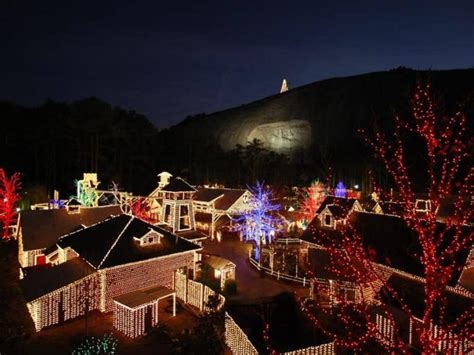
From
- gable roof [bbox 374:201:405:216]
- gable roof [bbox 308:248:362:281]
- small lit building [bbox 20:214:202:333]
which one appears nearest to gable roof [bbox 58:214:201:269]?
small lit building [bbox 20:214:202:333]

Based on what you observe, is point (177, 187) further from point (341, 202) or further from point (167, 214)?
point (341, 202)

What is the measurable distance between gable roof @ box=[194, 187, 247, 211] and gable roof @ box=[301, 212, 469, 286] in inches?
535

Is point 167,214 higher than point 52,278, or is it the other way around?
point 167,214

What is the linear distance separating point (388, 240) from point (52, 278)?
605 inches

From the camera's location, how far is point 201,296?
1647 centimetres

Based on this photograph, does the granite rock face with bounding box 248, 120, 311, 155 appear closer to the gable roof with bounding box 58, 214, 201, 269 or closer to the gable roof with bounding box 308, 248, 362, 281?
the gable roof with bounding box 308, 248, 362, 281

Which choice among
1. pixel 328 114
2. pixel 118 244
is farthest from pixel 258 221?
pixel 328 114

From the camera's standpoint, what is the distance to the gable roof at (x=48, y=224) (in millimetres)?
21672

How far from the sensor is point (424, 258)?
10766mm

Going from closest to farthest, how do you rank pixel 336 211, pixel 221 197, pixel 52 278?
pixel 52 278
pixel 336 211
pixel 221 197

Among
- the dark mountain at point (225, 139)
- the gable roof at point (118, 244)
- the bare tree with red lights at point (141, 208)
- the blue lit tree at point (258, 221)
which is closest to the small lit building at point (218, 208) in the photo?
the blue lit tree at point (258, 221)

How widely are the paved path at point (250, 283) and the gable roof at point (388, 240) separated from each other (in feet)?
10.1

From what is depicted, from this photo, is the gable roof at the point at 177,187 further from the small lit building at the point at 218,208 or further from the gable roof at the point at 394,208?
the gable roof at the point at 394,208

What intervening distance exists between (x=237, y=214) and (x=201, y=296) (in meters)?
18.3
